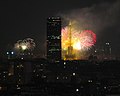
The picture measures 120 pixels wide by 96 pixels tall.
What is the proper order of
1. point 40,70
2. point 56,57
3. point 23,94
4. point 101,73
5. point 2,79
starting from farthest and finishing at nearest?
point 56,57 < point 40,70 < point 101,73 < point 2,79 < point 23,94

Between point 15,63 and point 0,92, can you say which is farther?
point 15,63

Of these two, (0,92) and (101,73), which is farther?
(101,73)

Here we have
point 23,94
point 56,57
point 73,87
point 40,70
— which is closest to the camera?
point 23,94

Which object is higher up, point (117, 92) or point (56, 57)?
point (56, 57)

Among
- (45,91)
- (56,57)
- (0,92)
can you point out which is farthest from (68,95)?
Result: (56,57)

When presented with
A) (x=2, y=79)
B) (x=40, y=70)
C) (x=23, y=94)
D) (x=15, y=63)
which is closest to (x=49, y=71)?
(x=40, y=70)

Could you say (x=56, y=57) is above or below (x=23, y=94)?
above

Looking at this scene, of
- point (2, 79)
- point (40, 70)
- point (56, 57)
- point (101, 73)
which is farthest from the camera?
point (56, 57)

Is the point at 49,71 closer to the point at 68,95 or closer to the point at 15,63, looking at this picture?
the point at 15,63

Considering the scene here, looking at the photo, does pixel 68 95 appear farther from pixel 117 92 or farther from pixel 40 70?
pixel 40 70
